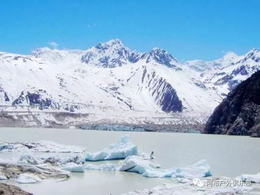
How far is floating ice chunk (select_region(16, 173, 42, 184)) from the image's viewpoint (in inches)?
922

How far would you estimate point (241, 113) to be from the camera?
330 ft

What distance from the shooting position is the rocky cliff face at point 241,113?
9712 cm

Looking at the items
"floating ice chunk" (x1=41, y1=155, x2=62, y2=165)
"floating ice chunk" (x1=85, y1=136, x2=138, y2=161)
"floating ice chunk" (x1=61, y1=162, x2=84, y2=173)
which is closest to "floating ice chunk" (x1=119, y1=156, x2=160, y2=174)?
"floating ice chunk" (x1=61, y1=162, x2=84, y2=173)

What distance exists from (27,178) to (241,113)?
274 ft

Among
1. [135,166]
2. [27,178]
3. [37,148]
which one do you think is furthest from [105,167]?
[37,148]

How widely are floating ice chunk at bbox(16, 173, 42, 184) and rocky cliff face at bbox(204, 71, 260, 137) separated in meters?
74.6

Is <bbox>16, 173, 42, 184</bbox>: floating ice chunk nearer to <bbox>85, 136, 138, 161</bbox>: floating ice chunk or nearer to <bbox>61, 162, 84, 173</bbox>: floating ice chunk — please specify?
<bbox>61, 162, 84, 173</bbox>: floating ice chunk

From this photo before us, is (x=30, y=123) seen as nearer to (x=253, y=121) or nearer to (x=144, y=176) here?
(x=253, y=121)

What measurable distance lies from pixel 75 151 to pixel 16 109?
148m

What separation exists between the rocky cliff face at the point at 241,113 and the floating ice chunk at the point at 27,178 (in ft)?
245

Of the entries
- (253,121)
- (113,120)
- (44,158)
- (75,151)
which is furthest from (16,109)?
(44,158)

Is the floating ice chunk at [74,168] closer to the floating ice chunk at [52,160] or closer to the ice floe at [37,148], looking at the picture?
the floating ice chunk at [52,160]

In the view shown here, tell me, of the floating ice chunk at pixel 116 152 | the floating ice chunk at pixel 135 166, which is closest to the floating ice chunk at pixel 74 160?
the floating ice chunk at pixel 135 166

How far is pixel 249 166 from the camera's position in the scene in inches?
1388
